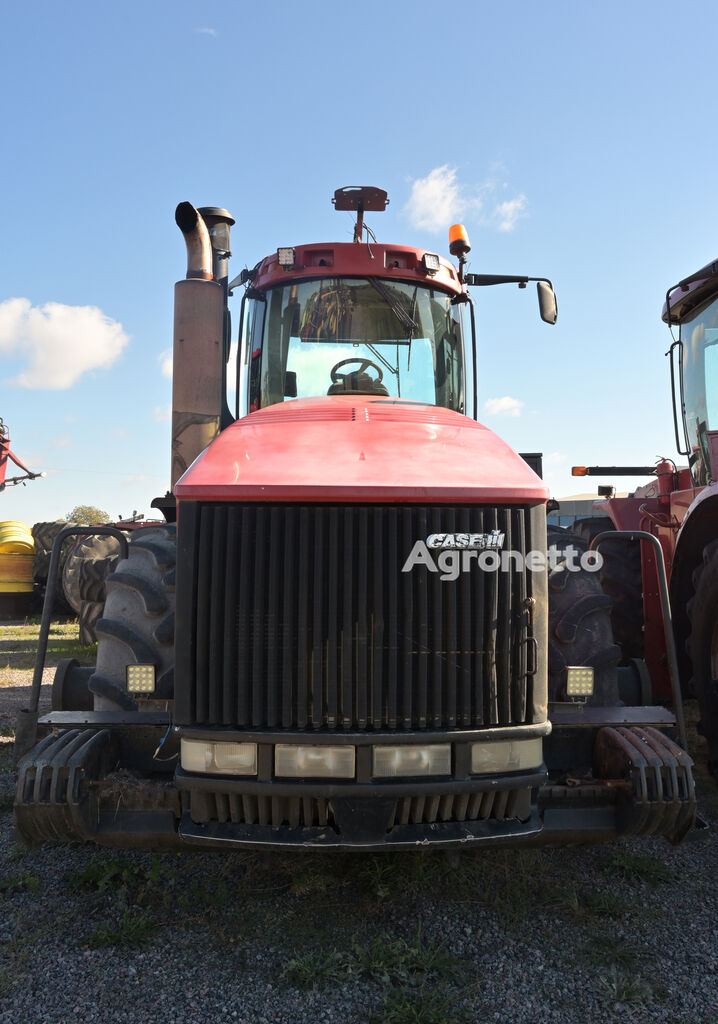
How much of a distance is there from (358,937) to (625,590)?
3841 millimetres

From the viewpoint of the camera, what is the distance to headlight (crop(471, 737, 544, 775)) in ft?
8.32

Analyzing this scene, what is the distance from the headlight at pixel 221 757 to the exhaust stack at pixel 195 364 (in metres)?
2.40

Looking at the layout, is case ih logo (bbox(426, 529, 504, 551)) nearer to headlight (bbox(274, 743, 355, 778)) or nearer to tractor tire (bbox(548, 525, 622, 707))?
headlight (bbox(274, 743, 355, 778))

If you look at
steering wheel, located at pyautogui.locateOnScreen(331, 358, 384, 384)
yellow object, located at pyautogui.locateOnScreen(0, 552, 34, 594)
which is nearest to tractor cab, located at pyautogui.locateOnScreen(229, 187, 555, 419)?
steering wheel, located at pyautogui.locateOnScreen(331, 358, 384, 384)

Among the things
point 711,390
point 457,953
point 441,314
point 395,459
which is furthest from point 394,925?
point 711,390

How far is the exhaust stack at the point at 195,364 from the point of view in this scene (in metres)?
4.64

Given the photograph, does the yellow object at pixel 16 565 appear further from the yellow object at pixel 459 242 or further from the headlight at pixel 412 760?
the headlight at pixel 412 760

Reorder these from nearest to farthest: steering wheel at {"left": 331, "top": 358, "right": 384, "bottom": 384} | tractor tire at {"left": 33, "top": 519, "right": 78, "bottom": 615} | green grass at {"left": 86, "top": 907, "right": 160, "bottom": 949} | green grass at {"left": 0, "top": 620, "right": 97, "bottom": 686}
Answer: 1. green grass at {"left": 86, "top": 907, "right": 160, "bottom": 949}
2. steering wheel at {"left": 331, "top": 358, "right": 384, "bottom": 384}
3. green grass at {"left": 0, "top": 620, "right": 97, "bottom": 686}
4. tractor tire at {"left": 33, "top": 519, "right": 78, "bottom": 615}

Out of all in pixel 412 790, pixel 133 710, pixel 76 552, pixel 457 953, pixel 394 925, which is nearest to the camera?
pixel 412 790

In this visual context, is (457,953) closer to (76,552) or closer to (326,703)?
(326,703)

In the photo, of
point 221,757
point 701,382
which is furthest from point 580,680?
point 701,382

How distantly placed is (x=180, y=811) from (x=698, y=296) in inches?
186

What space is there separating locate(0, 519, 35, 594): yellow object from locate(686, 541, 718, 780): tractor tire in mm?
13956

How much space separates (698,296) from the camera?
5289 millimetres
